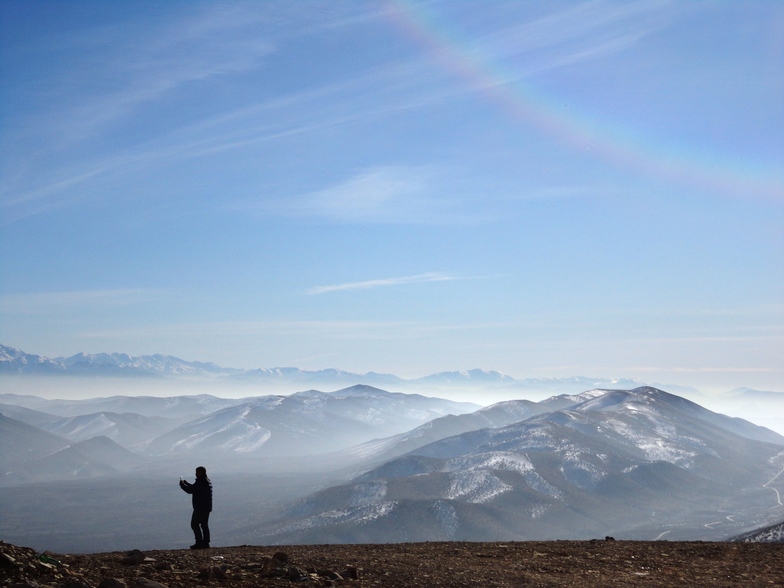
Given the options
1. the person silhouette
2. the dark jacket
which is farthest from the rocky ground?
the dark jacket

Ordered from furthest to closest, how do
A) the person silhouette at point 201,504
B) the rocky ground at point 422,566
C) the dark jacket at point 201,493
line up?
the dark jacket at point 201,493 → the person silhouette at point 201,504 → the rocky ground at point 422,566

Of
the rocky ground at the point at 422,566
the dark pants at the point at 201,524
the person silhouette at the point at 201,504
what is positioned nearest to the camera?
the rocky ground at the point at 422,566

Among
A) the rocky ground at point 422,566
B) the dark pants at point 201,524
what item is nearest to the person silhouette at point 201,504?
the dark pants at point 201,524

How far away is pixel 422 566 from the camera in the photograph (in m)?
22.7

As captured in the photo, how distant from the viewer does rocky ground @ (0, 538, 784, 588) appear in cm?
1772

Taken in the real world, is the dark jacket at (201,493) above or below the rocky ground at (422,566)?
above

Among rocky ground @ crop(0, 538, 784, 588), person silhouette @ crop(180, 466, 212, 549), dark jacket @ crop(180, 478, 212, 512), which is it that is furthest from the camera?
dark jacket @ crop(180, 478, 212, 512)

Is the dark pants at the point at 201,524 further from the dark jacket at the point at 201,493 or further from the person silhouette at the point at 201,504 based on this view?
the dark jacket at the point at 201,493

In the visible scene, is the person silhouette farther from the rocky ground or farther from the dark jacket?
the rocky ground

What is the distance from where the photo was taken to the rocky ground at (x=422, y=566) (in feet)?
58.1

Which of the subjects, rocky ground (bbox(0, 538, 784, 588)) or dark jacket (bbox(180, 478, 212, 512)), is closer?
rocky ground (bbox(0, 538, 784, 588))

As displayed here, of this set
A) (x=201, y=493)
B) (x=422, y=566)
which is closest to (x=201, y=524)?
(x=201, y=493)

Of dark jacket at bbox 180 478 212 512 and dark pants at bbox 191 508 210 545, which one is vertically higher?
dark jacket at bbox 180 478 212 512

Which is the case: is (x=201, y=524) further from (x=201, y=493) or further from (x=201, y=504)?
(x=201, y=493)
